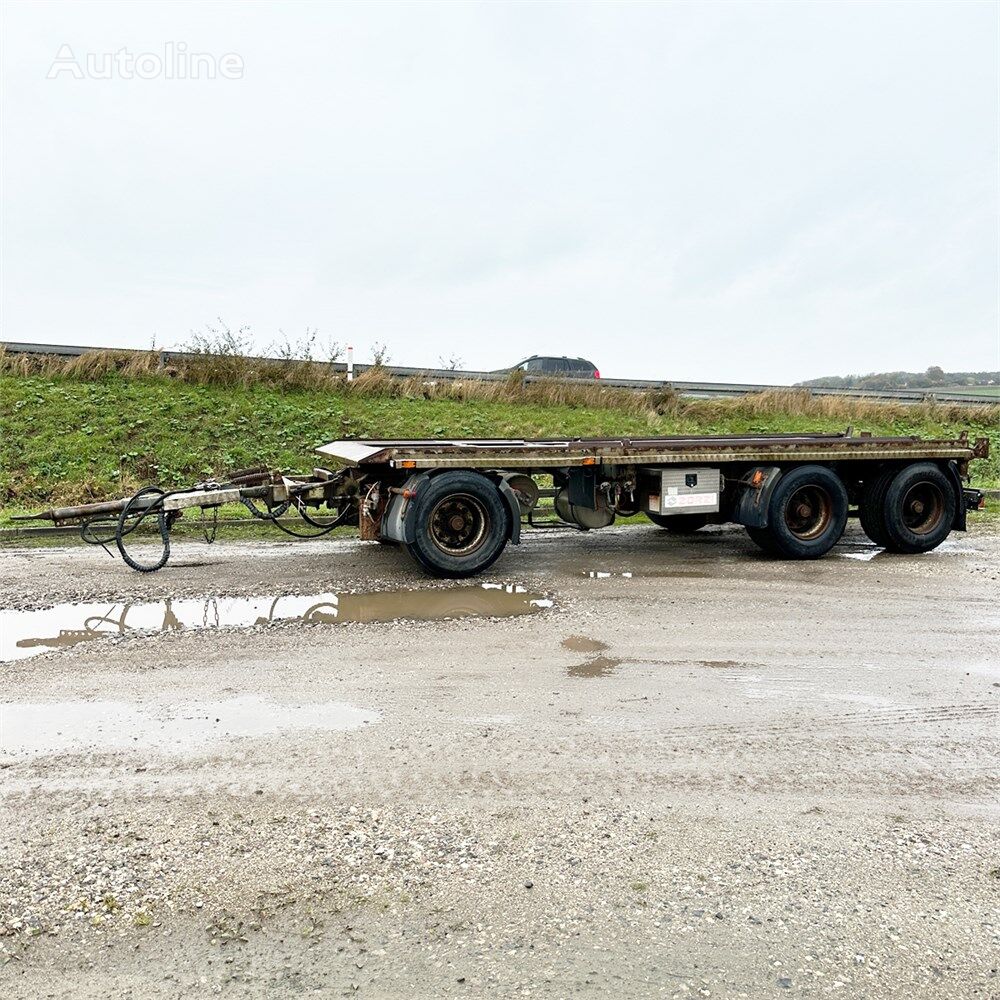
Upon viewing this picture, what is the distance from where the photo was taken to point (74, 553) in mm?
10578

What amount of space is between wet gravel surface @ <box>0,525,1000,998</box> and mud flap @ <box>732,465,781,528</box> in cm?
332

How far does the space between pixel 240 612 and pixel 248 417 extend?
10.5 meters

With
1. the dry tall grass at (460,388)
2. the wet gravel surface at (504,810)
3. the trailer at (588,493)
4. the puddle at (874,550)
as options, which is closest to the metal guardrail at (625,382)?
the dry tall grass at (460,388)

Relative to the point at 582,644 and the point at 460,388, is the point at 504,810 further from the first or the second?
the point at 460,388

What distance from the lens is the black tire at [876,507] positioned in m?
11.4

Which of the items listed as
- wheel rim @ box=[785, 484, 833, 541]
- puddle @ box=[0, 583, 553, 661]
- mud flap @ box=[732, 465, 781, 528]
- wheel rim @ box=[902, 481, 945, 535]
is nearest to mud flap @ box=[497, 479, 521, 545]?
puddle @ box=[0, 583, 553, 661]

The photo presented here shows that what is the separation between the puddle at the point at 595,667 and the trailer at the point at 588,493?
3102 mm

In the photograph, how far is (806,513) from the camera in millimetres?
11000

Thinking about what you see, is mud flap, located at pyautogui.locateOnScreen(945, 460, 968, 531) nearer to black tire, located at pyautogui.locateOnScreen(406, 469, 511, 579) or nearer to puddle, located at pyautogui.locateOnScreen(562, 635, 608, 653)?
black tire, located at pyautogui.locateOnScreen(406, 469, 511, 579)

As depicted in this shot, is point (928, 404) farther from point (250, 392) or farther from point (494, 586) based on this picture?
point (494, 586)

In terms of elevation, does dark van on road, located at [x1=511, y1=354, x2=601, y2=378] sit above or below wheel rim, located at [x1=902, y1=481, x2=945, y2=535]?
above

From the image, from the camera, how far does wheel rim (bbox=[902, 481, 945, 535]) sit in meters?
11.7

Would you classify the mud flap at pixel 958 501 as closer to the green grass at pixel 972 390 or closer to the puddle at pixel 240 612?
the puddle at pixel 240 612

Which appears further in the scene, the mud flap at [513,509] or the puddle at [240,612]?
the mud flap at [513,509]
